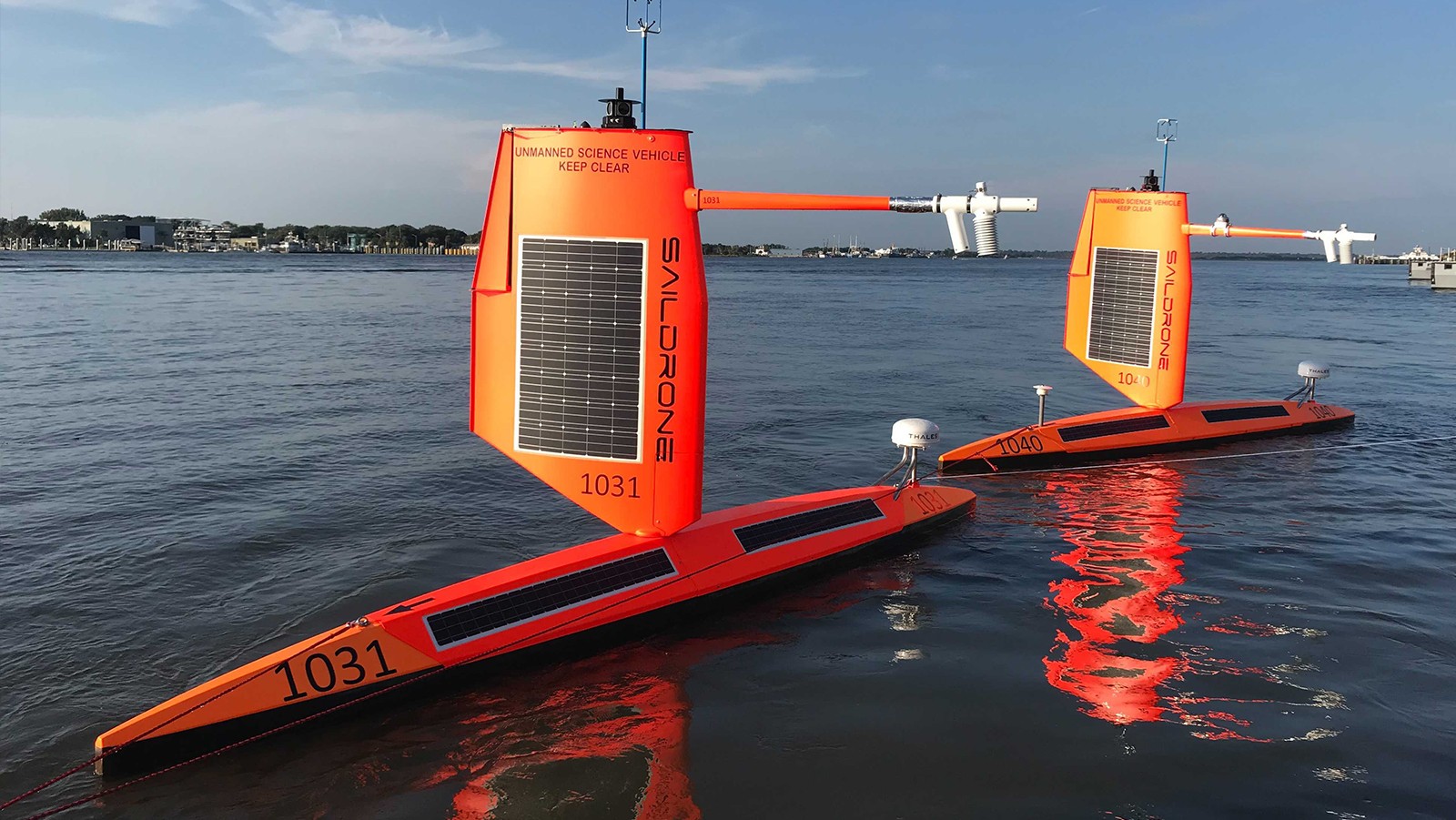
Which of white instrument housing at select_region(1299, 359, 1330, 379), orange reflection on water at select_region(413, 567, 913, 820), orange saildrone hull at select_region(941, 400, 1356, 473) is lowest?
orange reflection on water at select_region(413, 567, 913, 820)

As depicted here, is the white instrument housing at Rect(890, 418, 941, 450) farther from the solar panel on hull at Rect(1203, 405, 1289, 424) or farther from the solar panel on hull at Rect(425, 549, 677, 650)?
the solar panel on hull at Rect(1203, 405, 1289, 424)

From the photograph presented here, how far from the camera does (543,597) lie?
9203 mm

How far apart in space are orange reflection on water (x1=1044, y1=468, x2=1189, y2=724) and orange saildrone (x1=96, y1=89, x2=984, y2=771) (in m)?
3.79

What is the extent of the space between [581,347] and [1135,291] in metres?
12.8

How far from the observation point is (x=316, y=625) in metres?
10.1

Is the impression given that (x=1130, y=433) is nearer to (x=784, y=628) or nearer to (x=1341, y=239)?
(x=1341, y=239)

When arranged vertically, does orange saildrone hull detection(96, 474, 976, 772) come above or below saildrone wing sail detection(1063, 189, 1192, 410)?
below

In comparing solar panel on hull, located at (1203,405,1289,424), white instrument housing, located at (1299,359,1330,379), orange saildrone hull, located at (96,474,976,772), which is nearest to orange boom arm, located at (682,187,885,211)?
orange saildrone hull, located at (96,474,976,772)

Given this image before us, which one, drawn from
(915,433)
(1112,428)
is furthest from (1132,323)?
(915,433)

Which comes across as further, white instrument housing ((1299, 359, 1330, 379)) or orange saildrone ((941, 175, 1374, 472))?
white instrument housing ((1299, 359, 1330, 379))

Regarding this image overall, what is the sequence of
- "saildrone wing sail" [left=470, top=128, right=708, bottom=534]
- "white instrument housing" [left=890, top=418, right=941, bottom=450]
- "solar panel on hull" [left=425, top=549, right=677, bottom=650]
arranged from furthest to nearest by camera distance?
"white instrument housing" [left=890, top=418, right=941, bottom=450]
"saildrone wing sail" [left=470, top=128, right=708, bottom=534]
"solar panel on hull" [left=425, top=549, right=677, bottom=650]

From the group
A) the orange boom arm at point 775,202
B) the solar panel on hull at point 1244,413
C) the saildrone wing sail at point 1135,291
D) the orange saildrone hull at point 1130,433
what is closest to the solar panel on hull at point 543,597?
the orange boom arm at point 775,202

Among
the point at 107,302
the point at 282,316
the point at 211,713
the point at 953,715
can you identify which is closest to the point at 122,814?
the point at 211,713

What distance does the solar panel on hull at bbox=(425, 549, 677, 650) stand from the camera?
8609 millimetres
